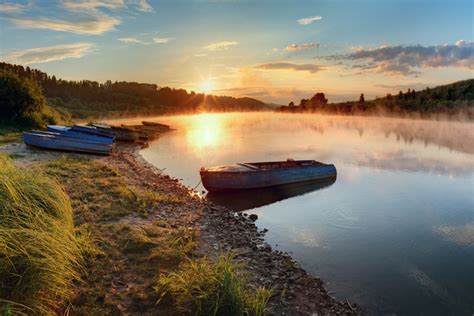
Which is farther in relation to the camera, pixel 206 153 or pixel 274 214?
pixel 206 153

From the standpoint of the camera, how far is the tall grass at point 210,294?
6.03m

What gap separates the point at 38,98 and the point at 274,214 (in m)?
29.3

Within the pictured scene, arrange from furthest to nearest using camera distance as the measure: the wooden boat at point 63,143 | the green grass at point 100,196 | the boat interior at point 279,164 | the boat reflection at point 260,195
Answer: the boat interior at point 279,164
the wooden boat at point 63,143
the boat reflection at point 260,195
the green grass at point 100,196

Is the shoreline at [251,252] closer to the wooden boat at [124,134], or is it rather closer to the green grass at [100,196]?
the green grass at [100,196]

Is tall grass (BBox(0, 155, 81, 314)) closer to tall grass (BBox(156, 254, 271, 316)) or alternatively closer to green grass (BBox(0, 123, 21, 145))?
tall grass (BBox(156, 254, 271, 316))

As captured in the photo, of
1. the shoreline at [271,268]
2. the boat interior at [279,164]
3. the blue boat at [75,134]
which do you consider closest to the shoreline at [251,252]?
the shoreline at [271,268]

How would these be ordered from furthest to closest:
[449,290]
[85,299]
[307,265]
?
[307,265], [449,290], [85,299]

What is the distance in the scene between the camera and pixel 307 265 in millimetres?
10875

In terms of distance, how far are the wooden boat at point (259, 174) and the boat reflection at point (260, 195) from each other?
33cm

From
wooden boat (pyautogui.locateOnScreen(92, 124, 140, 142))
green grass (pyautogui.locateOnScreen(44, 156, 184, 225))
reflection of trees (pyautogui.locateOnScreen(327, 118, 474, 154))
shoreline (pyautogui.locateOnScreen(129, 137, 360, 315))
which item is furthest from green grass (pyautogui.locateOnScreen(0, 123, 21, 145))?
reflection of trees (pyautogui.locateOnScreen(327, 118, 474, 154))

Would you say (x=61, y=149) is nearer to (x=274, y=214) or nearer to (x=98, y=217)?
(x=98, y=217)

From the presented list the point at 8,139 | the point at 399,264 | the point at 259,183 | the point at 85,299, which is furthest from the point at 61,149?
the point at 399,264

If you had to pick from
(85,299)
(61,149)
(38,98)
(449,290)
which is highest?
(38,98)

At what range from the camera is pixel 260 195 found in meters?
20.3
